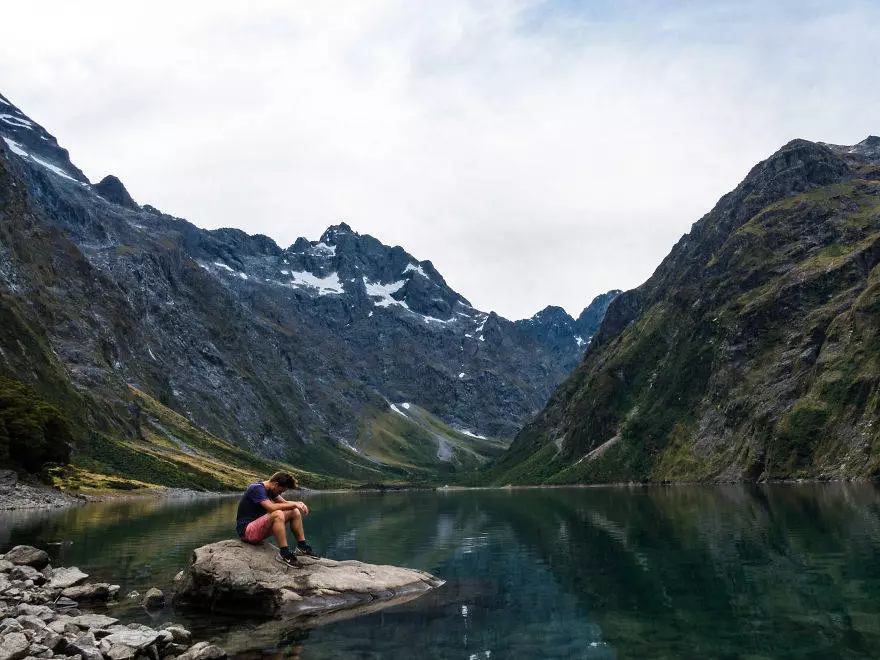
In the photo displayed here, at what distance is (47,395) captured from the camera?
575 feet

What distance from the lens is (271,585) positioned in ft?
95.6

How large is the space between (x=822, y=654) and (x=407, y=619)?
49.6ft

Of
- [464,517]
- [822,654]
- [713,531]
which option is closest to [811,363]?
[464,517]

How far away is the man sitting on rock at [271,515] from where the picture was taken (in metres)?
30.8

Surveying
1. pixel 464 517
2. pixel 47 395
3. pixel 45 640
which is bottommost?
pixel 464 517

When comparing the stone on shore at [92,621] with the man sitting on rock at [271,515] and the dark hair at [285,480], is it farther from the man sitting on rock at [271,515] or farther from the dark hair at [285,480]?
the dark hair at [285,480]

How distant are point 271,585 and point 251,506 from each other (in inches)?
182

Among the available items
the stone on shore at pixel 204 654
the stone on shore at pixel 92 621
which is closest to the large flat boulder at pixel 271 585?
the stone on shore at pixel 92 621

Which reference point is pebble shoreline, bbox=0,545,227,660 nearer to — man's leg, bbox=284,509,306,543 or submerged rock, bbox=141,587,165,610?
submerged rock, bbox=141,587,165,610

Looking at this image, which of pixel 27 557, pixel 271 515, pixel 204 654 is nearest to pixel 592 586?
pixel 271 515

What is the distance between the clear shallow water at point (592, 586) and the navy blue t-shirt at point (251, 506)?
4904 mm

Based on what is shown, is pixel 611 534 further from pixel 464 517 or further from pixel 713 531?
pixel 464 517

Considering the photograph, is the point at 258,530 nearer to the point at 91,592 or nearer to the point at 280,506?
the point at 280,506

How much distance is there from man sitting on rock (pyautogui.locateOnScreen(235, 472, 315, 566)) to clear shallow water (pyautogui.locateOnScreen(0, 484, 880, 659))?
14.7 ft
